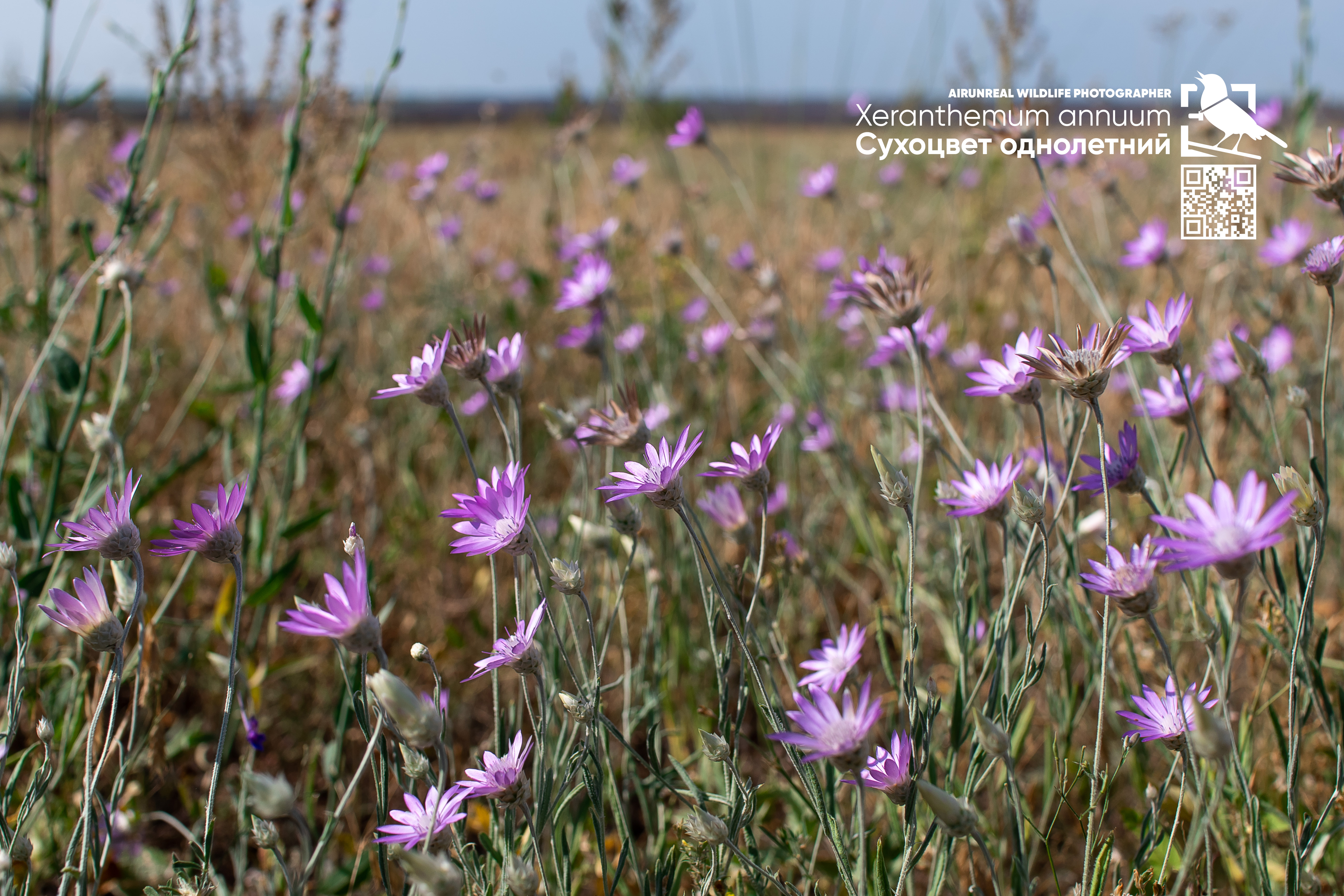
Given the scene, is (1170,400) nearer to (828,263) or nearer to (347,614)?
(347,614)

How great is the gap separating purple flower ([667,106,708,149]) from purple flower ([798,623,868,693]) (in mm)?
1845

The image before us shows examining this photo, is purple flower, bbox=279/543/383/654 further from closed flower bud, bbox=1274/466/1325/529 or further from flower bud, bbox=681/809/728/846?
closed flower bud, bbox=1274/466/1325/529

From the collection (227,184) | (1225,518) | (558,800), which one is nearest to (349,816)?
(558,800)

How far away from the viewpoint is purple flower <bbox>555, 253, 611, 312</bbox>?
1965 millimetres

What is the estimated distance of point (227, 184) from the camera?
3445 mm

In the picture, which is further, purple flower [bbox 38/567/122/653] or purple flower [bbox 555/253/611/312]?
purple flower [bbox 555/253/611/312]

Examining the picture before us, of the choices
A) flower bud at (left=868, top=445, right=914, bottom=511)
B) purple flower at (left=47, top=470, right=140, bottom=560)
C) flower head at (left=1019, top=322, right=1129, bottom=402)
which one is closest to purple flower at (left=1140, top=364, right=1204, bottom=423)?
flower head at (left=1019, top=322, right=1129, bottom=402)

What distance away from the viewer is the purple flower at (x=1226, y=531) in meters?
0.74

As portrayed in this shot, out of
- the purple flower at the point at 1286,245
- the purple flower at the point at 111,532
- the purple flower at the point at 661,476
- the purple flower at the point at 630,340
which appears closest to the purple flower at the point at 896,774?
the purple flower at the point at 661,476

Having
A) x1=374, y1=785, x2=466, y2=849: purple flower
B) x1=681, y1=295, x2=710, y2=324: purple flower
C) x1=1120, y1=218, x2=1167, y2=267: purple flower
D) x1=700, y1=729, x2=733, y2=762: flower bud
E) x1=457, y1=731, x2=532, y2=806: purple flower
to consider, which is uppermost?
x1=1120, y1=218, x2=1167, y2=267: purple flower

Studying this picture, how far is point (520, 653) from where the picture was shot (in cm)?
96

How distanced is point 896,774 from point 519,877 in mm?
402

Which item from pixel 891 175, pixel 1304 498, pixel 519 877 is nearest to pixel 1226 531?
pixel 1304 498

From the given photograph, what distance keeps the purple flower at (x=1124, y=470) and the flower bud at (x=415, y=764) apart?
2.76 ft
